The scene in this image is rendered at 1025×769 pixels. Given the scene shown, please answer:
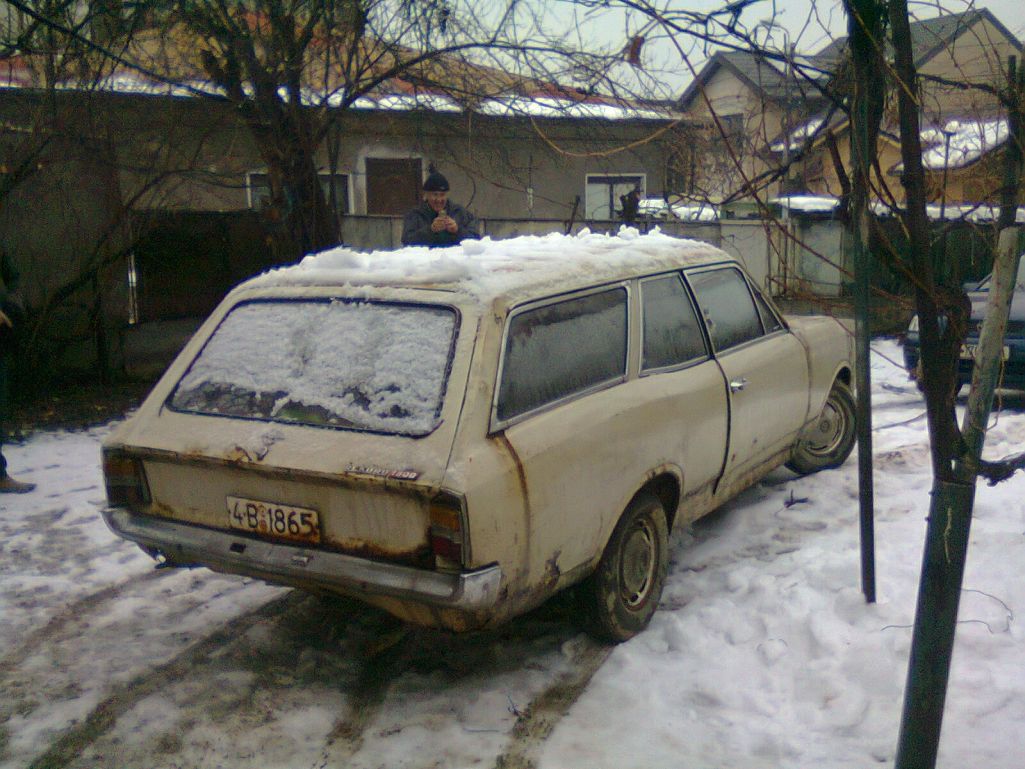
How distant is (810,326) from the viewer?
598 cm

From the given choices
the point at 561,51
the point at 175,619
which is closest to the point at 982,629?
the point at 175,619

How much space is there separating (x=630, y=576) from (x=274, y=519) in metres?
1.53

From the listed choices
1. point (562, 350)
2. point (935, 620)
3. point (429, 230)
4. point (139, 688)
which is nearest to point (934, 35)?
point (562, 350)

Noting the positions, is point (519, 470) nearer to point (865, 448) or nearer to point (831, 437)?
point (865, 448)

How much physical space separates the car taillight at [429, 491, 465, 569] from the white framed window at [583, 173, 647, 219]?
15.7 meters

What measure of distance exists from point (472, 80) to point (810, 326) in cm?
517

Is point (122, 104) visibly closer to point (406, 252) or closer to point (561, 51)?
point (561, 51)

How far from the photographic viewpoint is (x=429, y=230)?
7605mm

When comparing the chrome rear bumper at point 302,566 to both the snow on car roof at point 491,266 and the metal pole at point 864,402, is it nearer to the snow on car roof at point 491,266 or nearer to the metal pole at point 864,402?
the snow on car roof at point 491,266

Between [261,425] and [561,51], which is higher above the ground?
[561,51]

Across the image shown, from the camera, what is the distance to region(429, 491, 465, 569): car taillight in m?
3.19

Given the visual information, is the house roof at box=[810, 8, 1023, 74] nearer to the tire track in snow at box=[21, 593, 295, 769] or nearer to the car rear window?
Answer: the car rear window

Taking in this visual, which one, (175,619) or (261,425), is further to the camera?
(175,619)

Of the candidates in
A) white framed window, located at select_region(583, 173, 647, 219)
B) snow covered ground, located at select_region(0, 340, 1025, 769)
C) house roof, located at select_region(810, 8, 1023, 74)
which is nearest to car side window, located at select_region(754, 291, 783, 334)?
snow covered ground, located at select_region(0, 340, 1025, 769)
